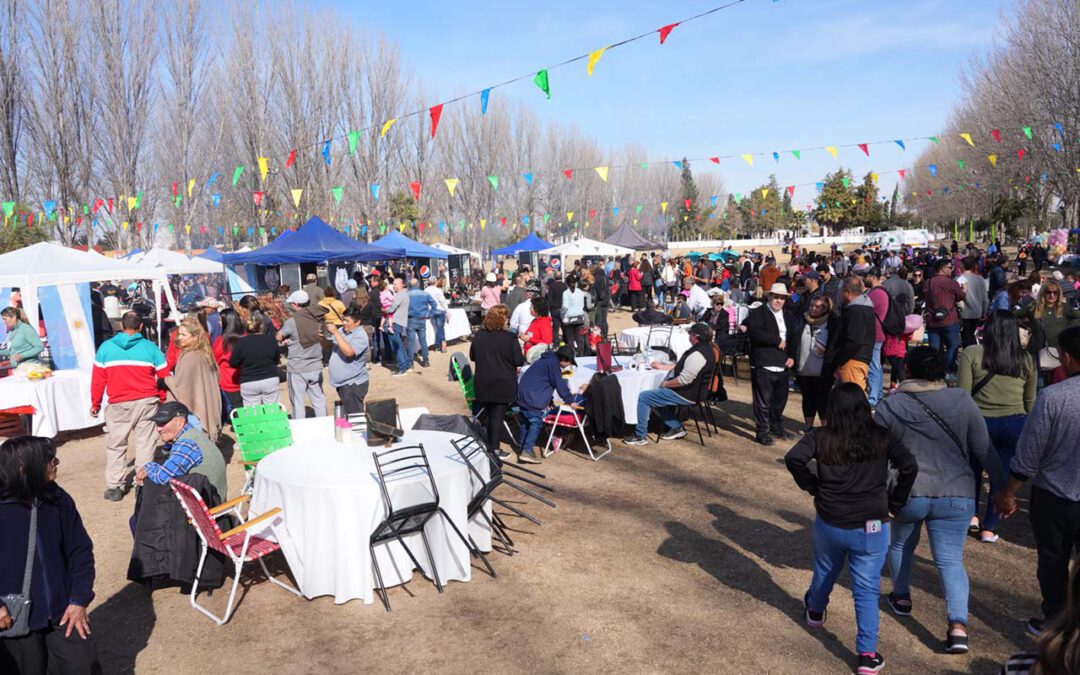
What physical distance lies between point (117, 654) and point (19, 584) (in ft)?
4.84

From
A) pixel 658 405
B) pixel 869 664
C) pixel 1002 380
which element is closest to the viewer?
pixel 869 664

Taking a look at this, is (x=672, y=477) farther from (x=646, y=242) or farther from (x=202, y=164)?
(x=202, y=164)

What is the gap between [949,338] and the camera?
8617 millimetres

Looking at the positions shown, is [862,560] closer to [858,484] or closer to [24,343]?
[858,484]

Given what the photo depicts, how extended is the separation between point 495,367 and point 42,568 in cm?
371

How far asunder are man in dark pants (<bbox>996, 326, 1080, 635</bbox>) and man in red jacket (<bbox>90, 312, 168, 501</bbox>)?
5.95 m

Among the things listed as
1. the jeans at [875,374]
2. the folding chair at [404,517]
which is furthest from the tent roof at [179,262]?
the jeans at [875,374]

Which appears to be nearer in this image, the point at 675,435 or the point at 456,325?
the point at 675,435

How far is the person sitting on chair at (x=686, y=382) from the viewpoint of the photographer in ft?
20.9

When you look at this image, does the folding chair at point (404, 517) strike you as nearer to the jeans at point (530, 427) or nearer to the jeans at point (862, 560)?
the jeans at point (862, 560)

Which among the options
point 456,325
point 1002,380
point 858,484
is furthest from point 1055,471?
point 456,325

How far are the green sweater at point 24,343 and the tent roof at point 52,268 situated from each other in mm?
1207

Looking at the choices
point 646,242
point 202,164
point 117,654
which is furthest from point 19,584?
point 202,164

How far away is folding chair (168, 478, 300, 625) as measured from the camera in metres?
3.64
